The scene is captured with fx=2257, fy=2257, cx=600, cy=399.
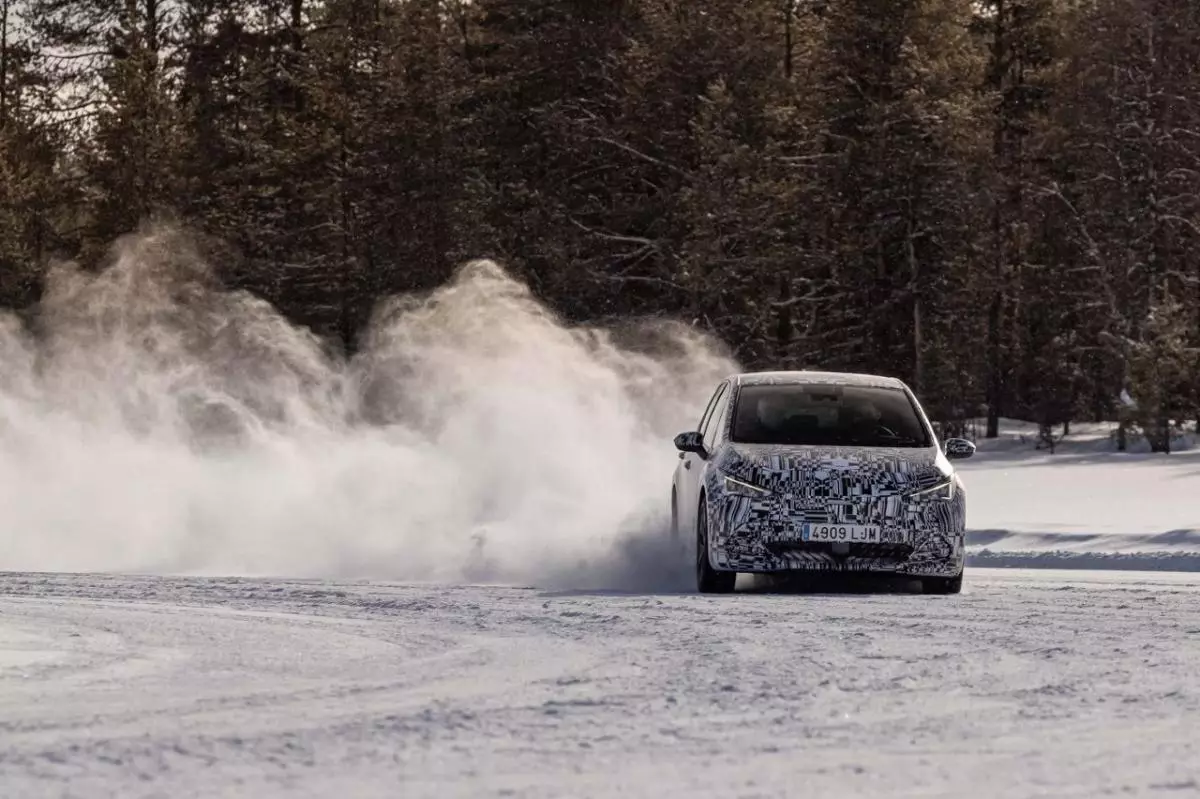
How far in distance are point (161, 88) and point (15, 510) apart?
32370 mm

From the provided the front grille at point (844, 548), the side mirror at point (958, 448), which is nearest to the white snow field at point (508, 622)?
the front grille at point (844, 548)

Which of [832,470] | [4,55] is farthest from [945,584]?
[4,55]

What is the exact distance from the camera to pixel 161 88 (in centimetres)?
5350

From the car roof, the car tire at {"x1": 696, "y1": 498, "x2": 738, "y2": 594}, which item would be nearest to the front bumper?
the car tire at {"x1": 696, "y1": 498, "x2": 738, "y2": 594}

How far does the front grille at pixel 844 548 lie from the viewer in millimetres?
15180

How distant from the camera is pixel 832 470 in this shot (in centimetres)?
1524

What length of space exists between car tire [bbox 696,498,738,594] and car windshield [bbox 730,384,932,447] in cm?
63

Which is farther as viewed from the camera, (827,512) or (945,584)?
(945,584)

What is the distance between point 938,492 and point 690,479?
2.02m

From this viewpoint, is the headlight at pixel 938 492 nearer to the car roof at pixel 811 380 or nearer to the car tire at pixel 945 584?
the car tire at pixel 945 584

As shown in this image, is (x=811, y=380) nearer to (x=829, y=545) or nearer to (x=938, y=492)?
(x=938, y=492)

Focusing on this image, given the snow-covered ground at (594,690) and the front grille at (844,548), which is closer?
the snow-covered ground at (594,690)

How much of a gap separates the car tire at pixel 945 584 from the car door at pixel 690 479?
174 centimetres

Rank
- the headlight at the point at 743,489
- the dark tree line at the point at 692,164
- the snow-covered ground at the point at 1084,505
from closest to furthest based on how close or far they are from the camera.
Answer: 1. the headlight at the point at 743,489
2. the snow-covered ground at the point at 1084,505
3. the dark tree line at the point at 692,164
